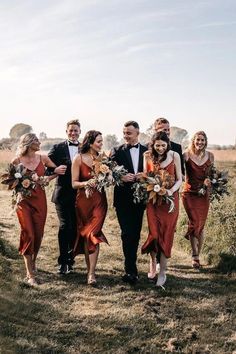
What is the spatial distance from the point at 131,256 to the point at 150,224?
618mm

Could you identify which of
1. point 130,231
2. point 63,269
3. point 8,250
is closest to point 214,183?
point 130,231

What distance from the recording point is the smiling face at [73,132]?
805cm

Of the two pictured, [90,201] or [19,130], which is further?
[19,130]

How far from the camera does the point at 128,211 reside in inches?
311

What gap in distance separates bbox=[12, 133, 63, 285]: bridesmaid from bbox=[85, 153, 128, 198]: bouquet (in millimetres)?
899

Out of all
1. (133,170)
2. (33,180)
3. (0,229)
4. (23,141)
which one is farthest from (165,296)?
(0,229)

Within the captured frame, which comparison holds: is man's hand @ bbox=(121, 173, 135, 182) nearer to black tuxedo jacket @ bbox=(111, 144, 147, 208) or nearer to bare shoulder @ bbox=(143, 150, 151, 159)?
black tuxedo jacket @ bbox=(111, 144, 147, 208)

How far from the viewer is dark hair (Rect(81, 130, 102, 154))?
7.48m

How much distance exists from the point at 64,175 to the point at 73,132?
0.77 meters

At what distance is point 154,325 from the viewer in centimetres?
609

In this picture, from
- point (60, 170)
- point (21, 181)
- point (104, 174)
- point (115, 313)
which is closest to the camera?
point (115, 313)

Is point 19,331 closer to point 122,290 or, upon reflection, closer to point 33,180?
point 122,290

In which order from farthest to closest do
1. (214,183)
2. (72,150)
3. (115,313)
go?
(214,183), (72,150), (115,313)

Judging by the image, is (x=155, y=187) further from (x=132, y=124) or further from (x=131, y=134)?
(x=132, y=124)
